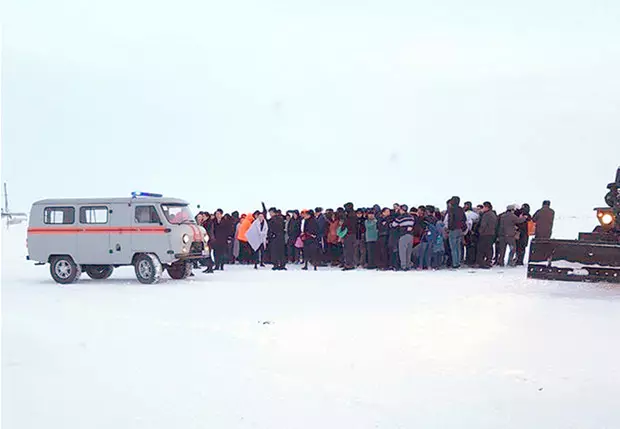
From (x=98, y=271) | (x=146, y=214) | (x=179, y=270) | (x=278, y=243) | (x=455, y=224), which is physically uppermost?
(x=455, y=224)

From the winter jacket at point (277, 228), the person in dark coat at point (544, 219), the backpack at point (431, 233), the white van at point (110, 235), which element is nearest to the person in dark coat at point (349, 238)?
the winter jacket at point (277, 228)

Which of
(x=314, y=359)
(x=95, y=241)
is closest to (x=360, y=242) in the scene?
(x=95, y=241)

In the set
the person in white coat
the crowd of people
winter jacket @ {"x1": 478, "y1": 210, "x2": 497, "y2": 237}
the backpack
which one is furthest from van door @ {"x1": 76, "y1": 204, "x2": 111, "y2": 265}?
winter jacket @ {"x1": 478, "y1": 210, "x2": 497, "y2": 237}

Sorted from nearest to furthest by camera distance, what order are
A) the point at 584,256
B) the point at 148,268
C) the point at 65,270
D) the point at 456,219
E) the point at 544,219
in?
1. the point at 584,256
2. the point at 148,268
3. the point at 65,270
4. the point at 544,219
5. the point at 456,219

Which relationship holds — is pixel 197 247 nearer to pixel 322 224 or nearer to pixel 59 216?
pixel 59 216

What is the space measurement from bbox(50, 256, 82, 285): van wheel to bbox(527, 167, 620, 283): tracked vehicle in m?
10.3

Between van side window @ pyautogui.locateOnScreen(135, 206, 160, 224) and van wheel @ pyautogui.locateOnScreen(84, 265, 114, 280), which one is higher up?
van side window @ pyautogui.locateOnScreen(135, 206, 160, 224)

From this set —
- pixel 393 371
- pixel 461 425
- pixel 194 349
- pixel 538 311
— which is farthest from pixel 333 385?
pixel 538 311

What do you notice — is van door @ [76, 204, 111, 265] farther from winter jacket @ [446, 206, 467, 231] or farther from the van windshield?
winter jacket @ [446, 206, 467, 231]

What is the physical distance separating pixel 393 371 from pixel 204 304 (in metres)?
5.85

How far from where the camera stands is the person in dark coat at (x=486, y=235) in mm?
19094

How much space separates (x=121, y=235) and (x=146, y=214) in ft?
2.49

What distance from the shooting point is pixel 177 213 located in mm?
16938

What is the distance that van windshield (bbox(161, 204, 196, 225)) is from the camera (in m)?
16.6
